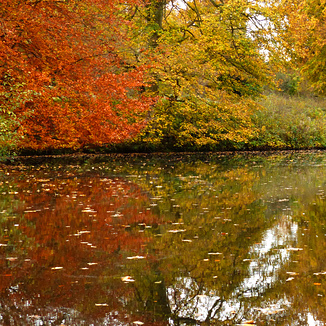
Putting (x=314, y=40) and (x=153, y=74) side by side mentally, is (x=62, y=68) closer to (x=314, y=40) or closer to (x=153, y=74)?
(x=153, y=74)

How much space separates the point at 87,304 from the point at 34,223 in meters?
4.15

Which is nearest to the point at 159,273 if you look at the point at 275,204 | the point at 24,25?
the point at 275,204

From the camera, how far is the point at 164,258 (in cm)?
597

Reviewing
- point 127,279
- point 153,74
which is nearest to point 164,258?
point 127,279

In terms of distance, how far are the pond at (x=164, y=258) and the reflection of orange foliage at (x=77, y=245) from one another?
0.02 m

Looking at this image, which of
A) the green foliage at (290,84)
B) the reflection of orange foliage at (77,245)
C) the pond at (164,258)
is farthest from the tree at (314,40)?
the reflection of orange foliage at (77,245)

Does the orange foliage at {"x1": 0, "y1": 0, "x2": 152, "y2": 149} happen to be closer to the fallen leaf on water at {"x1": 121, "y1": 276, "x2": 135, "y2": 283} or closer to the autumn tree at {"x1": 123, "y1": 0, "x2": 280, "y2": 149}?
the autumn tree at {"x1": 123, "y1": 0, "x2": 280, "y2": 149}

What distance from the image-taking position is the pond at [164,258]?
4.26m

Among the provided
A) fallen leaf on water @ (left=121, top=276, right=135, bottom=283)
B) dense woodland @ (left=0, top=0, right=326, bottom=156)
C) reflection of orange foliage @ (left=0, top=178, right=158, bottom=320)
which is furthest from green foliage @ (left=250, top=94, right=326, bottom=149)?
fallen leaf on water @ (left=121, top=276, right=135, bottom=283)

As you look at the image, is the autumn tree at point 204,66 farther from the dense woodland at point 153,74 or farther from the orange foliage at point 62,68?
the orange foliage at point 62,68

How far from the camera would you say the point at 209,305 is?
14.4ft

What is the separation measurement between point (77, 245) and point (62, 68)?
11973 millimetres

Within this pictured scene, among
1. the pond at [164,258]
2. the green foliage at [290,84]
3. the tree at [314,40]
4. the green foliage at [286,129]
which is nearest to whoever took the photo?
the pond at [164,258]

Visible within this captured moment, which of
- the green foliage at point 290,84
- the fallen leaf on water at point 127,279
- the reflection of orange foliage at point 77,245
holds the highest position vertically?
the green foliage at point 290,84
